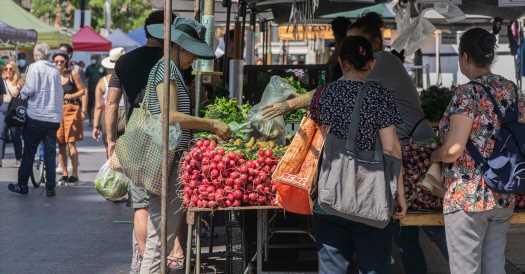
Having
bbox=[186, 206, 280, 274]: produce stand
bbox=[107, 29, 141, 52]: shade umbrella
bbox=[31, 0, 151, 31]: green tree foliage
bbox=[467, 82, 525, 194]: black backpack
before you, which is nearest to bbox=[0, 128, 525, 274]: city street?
bbox=[186, 206, 280, 274]: produce stand

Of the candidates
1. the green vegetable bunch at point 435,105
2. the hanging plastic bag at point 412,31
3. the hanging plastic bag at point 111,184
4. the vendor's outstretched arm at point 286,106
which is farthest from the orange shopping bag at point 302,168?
the hanging plastic bag at point 412,31

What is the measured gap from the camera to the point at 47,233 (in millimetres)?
10312

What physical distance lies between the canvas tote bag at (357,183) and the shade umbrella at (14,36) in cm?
1907

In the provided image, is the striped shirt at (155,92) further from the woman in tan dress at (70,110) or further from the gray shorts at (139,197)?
the woman in tan dress at (70,110)

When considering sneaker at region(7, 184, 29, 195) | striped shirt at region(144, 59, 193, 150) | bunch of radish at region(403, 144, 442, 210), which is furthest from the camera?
sneaker at region(7, 184, 29, 195)

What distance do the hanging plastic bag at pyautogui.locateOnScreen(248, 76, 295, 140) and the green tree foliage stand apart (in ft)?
161

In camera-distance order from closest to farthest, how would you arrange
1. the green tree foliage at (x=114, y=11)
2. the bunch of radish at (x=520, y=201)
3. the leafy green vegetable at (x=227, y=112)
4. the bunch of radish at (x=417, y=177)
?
the bunch of radish at (x=520, y=201) < the bunch of radish at (x=417, y=177) < the leafy green vegetable at (x=227, y=112) < the green tree foliage at (x=114, y=11)

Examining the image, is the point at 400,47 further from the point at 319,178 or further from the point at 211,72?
the point at 319,178

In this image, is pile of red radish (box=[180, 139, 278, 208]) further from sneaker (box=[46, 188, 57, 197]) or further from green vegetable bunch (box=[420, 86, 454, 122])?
sneaker (box=[46, 188, 57, 197])

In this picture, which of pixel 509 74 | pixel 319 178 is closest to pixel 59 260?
pixel 319 178

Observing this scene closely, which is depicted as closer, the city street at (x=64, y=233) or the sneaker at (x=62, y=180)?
the city street at (x=64, y=233)

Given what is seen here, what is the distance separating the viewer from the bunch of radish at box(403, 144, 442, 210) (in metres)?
5.92

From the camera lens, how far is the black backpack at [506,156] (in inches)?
207

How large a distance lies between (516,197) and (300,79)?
11.0 feet
